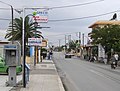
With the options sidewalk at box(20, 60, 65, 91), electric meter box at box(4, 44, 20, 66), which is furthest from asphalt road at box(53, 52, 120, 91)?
electric meter box at box(4, 44, 20, 66)

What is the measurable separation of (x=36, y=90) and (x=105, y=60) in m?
46.2

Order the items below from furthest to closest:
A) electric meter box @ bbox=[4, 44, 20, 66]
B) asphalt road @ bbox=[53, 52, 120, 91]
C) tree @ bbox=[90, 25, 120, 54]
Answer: tree @ bbox=[90, 25, 120, 54] < asphalt road @ bbox=[53, 52, 120, 91] < electric meter box @ bbox=[4, 44, 20, 66]

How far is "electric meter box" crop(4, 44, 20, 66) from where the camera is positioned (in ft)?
55.3

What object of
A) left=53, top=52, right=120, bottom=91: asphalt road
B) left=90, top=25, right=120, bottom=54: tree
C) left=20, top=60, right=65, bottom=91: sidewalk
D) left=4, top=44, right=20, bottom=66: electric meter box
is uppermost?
left=90, top=25, right=120, bottom=54: tree

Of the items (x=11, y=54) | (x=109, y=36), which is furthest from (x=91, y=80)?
(x=109, y=36)

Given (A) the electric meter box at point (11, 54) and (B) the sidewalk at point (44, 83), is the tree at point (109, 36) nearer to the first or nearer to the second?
(B) the sidewalk at point (44, 83)

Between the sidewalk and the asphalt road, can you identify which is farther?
the asphalt road

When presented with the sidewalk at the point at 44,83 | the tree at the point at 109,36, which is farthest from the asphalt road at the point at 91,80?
the tree at the point at 109,36

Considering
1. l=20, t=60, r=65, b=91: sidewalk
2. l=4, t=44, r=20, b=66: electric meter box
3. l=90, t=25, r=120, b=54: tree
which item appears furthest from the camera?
l=90, t=25, r=120, b=54: tree

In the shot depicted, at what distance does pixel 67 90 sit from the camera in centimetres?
1714

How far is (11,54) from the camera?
56.7 ft

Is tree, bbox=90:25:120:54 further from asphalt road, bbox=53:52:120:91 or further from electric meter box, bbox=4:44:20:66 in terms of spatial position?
electric meter box, bbox=4:44:20:66

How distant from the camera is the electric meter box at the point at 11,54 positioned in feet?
55.3

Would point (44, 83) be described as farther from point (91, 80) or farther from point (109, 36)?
point (109, 36)
